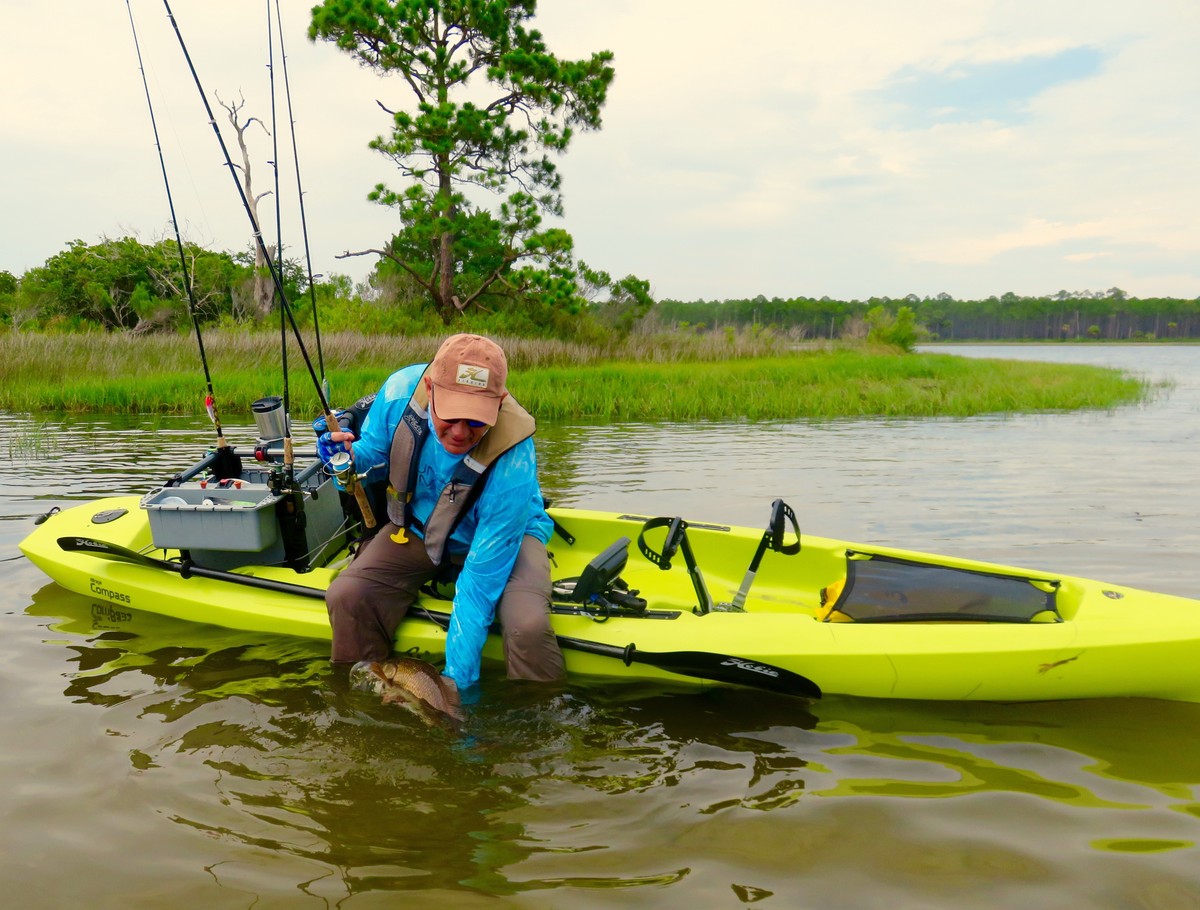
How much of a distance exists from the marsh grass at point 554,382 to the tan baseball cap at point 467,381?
1018cm

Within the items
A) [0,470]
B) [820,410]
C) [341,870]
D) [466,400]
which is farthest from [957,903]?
[820,410]

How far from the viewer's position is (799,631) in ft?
12.2

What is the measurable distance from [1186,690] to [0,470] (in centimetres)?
955

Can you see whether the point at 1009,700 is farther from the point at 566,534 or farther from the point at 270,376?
the point at 270,376

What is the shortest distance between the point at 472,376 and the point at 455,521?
0.72 meters

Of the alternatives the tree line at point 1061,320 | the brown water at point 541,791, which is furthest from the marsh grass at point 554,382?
the tree line at point 1061,320

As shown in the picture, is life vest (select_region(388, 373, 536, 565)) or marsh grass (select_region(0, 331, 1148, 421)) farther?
marsh grass (select_region(0, 331, 1148, 421))

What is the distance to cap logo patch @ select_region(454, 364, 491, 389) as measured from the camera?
3348 mm

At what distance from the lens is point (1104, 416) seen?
13852mm

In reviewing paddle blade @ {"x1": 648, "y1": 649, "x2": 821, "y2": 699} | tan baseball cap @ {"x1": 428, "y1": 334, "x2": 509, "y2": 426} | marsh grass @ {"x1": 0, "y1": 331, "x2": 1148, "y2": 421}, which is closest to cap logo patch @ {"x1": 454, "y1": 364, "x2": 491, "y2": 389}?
→ tan baseball cap @ {"x1": 428, "y1": 334, "x2": 509, "y2": 426}

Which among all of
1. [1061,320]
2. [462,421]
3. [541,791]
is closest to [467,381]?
[462,421]

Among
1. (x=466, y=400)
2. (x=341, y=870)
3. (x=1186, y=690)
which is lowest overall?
(x=341, y=870)

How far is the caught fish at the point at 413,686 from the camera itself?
355cm

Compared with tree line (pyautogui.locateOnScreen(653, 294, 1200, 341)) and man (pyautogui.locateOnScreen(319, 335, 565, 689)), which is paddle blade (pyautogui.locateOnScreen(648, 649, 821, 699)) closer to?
man (pyautogui.locateOnScreen(319, 335, 565, 689))
